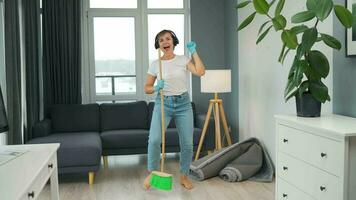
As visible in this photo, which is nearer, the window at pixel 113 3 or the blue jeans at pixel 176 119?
the blue jeans at pixel 176 119

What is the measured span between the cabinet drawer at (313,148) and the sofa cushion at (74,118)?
3060 mm

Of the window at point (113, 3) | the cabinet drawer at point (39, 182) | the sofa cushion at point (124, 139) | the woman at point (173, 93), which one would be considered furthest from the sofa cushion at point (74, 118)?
the cabinet drawer at point (39, 182)

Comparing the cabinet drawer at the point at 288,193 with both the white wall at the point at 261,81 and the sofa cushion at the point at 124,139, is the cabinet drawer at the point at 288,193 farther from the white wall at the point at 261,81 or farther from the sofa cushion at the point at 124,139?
the sofa cushion at the point at 124,139

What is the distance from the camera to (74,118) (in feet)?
17.5

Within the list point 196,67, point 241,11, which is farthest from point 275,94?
point 241,11

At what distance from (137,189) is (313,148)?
78.4 inches

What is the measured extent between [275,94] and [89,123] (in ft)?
7.96

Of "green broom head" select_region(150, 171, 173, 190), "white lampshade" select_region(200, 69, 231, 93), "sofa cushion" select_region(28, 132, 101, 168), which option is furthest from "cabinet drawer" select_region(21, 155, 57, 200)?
"white lampshade" select_region(200, 69, 231, 93)

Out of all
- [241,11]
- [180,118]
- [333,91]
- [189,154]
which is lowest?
[189,154]

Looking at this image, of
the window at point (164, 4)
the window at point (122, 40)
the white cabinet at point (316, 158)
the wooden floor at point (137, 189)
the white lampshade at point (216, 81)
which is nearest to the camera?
the white cabinet at point (316, 158)

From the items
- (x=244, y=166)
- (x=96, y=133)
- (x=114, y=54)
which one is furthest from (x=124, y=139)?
(x=114, y=54)

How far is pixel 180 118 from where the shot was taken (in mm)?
3818

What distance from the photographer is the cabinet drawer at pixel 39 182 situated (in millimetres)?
1646

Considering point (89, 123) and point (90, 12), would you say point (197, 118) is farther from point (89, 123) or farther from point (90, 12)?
point (90, 12)
